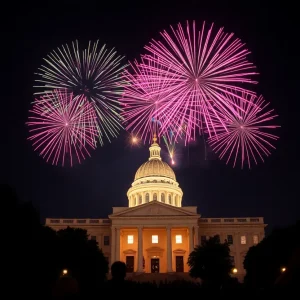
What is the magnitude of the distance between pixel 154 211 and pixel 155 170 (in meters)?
18.4

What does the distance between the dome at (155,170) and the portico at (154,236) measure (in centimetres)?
1712

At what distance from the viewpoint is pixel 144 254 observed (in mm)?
84688

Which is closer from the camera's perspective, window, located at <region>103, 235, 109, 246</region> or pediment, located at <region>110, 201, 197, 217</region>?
pediment, located at <region>110, 201, 197, 217</region>

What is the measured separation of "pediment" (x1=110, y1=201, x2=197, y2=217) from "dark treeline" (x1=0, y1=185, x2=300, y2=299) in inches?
794

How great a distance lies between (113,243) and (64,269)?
31.5m

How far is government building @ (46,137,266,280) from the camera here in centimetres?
8188

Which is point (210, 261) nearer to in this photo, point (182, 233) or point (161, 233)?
point (182, 233)

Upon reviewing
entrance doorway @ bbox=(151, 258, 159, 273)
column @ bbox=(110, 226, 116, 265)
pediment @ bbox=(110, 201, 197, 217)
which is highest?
pediment @ bbox=(110, 201, 197, 217)

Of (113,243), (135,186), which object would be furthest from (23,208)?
(135,186)

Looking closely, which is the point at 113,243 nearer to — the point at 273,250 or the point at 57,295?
the point at 273,250

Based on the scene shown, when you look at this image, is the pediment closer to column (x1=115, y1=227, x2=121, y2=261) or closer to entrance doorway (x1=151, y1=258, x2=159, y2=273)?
column (x1=115, y1=227, x2=121, y2=261)

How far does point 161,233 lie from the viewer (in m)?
86.2

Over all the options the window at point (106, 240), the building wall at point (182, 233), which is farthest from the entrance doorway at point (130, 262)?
the window at point (106, 240)

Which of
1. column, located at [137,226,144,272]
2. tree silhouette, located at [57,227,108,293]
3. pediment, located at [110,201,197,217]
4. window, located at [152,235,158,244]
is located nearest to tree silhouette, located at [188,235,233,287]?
tree silhouette, located at [57,227,108,293]
